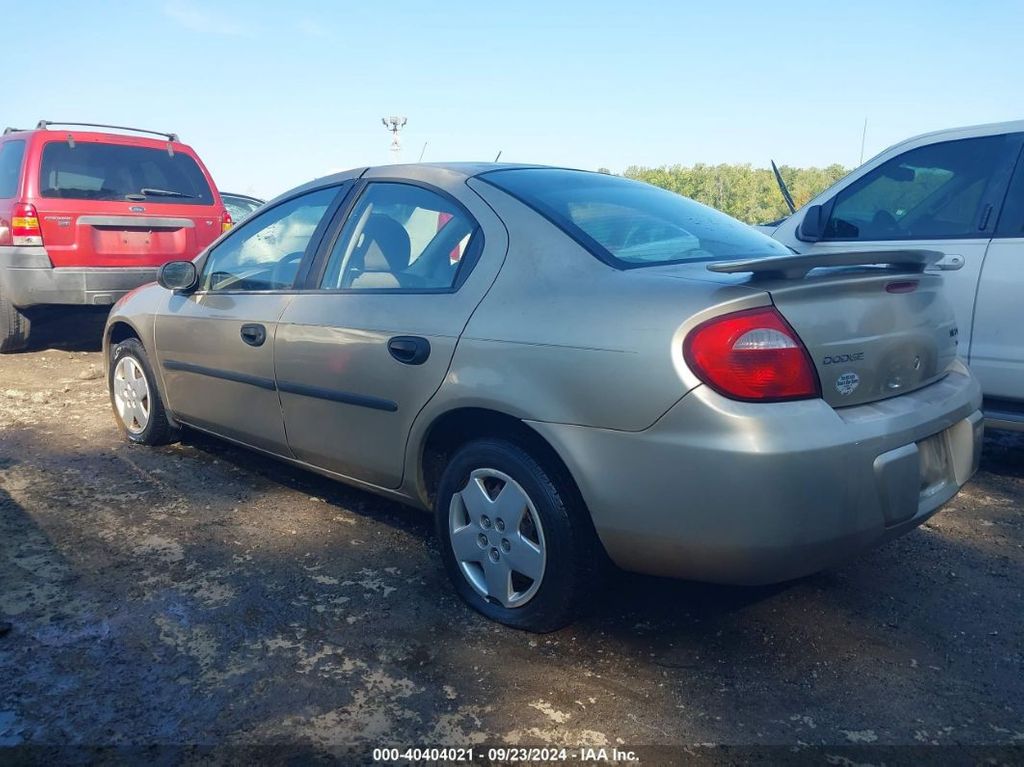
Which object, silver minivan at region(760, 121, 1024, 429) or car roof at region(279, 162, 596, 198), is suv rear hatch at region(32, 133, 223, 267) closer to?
car roof at region(279, 162, 596, 198)

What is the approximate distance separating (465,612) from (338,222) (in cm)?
164

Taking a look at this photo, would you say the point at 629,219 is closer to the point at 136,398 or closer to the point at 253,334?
the point at 253,334

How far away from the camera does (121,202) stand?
7.21 metres

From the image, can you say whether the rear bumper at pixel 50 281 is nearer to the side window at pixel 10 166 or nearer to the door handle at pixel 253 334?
the side window at pixel 10 166

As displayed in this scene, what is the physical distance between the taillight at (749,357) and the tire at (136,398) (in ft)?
10.6

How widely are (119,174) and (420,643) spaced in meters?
6.11

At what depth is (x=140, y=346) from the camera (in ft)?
15.1

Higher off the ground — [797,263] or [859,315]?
[797,263]

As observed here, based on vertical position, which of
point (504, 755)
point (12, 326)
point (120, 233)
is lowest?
point (504, 755)

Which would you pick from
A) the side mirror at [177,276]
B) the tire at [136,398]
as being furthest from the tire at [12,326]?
the side mirror at [177,276]

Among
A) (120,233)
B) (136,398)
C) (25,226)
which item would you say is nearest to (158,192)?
(120,233)

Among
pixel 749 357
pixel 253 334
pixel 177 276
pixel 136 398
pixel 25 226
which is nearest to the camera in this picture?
pixel 749 357

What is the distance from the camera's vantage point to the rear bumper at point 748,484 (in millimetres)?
2215

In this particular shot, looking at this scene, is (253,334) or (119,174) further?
(119,174)
